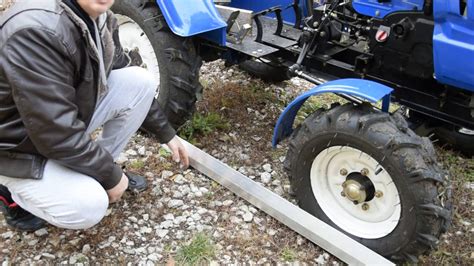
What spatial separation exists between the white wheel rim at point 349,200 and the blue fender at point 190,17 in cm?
101

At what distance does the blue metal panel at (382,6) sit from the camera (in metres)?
2.55

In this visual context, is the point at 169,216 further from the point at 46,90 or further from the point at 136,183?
the point at 46,90

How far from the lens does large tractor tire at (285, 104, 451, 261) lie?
2.22 m

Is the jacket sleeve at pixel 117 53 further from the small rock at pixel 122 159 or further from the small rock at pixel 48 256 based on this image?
the small rock at pixel 48 256

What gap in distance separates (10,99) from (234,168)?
5.15ft

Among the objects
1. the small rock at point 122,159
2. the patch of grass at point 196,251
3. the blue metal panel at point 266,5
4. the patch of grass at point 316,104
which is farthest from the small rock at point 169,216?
the blue metal panel at point 266,5

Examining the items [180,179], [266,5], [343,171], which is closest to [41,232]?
[180,179]

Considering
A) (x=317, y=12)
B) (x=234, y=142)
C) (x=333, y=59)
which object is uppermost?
(x=317, y=12)

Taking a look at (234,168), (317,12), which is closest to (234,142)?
(234,168)

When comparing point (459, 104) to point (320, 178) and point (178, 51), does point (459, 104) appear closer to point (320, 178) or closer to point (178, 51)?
point (320, 178)

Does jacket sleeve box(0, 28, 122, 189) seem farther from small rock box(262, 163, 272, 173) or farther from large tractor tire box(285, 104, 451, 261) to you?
small rock box(262, 163, 272, 173)

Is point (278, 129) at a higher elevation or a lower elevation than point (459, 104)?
lower

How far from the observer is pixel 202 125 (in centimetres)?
343

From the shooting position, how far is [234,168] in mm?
3191
